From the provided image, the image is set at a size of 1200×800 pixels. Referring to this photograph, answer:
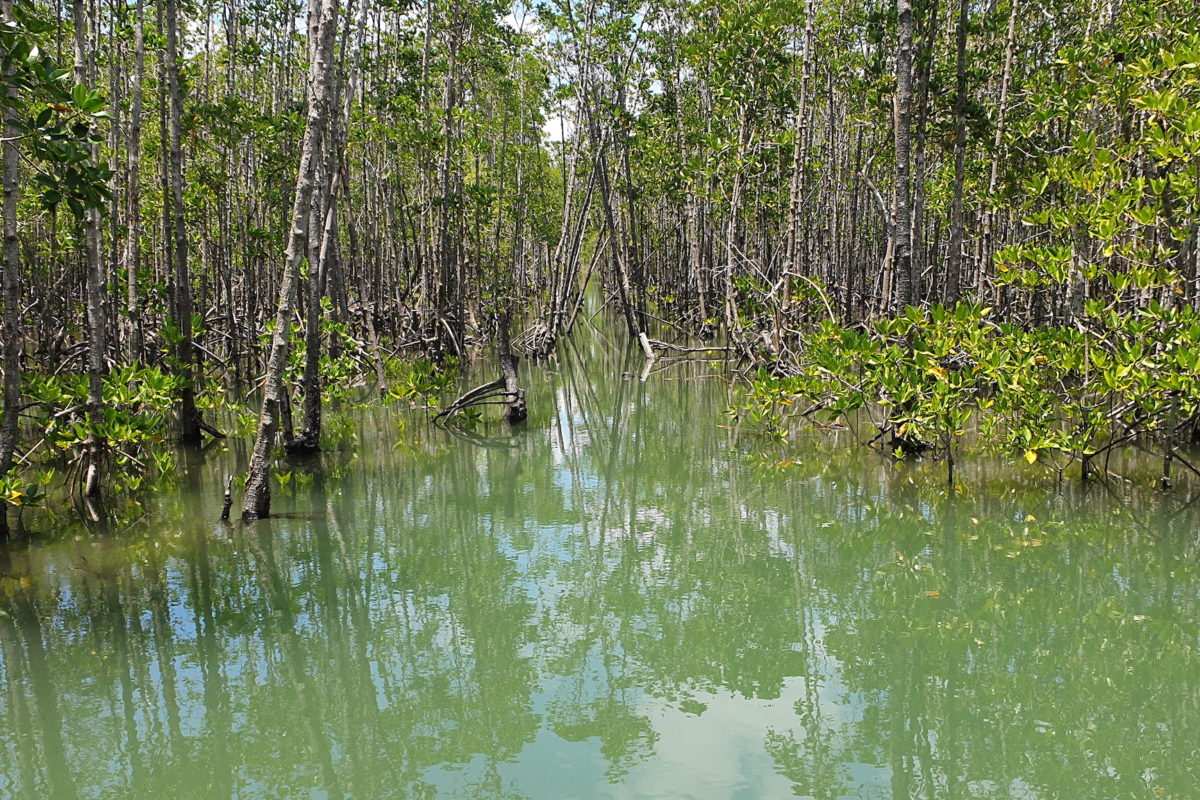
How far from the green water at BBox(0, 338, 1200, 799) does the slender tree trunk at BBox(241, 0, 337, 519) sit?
12.4 inches

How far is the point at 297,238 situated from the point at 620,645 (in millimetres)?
3324

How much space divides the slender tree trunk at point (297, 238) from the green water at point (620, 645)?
0.32 m

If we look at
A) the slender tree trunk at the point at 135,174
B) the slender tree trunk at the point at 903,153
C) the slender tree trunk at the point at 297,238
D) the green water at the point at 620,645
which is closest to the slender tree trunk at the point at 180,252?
the slender tree trunk at the point at 135,174

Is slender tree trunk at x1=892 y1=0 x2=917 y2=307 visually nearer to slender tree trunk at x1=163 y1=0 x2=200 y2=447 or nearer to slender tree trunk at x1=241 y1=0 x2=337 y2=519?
slender tree trunk at x1=241 y1=0 x2=337 y2=519

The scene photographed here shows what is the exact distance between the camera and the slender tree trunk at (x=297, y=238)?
5.75 metres

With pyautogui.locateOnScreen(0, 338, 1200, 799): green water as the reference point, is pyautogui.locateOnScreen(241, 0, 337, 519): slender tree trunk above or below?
above

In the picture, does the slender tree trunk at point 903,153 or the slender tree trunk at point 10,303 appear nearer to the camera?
the slender tree trunk at point 10,303

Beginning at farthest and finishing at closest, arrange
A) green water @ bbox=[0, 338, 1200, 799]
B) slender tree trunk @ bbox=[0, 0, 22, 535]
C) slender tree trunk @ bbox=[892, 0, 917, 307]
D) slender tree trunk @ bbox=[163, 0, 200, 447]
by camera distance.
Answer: slender tree trunk @ bbox=[163, 0, 200, 447] → slender tree trunk @ bbox=[892, 0, 917, 307] → slender tree trunk @ bbox=[0, 0, 22, 535] → green water @ bbox=[0, 338, 1200, 799]

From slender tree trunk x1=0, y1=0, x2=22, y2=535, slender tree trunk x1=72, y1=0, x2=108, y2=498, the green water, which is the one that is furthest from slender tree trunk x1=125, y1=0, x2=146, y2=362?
slender tree trunk x1=0, y1=0, x2=22, y2=535

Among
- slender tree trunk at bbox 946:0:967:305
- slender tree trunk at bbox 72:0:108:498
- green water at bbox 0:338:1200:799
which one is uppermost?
slender tree trunk at bbox 946:0:967:305

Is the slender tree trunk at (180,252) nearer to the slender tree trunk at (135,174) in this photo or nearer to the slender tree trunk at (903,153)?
the slender tree trunk at (135,174)

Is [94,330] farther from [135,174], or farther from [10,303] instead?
[135,174]

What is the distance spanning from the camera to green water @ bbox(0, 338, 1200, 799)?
3.44 metres

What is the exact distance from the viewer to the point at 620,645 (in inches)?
178
